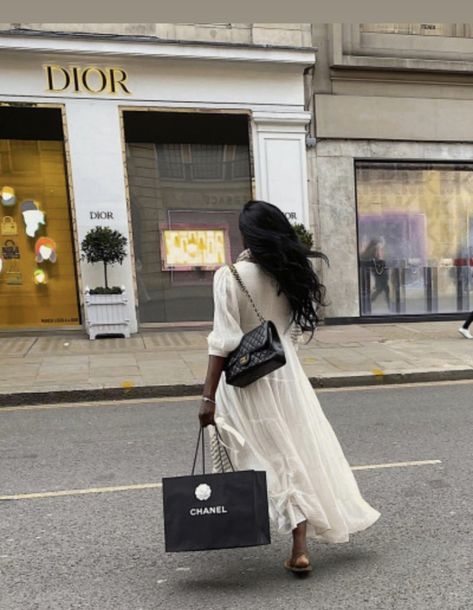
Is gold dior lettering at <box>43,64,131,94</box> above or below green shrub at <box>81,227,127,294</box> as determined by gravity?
above

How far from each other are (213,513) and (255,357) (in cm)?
74

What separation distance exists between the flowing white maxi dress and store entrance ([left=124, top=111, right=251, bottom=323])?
9.22m

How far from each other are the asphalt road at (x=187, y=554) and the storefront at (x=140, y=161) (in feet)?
20.3

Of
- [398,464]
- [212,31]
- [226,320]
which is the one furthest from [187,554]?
[212,31]

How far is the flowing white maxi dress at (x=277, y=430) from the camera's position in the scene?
2840 millimetres

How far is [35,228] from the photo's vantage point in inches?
445

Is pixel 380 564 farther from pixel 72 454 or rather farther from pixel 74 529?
pixel 72 454

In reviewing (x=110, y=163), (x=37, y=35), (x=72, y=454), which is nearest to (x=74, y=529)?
(x=72, y=454)

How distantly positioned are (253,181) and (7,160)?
4975 mm

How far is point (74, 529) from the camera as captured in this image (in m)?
3.53

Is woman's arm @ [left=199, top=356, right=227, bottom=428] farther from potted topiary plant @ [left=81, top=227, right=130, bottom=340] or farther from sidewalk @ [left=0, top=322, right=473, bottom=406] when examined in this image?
potted topiary plant @ [left=81, top=227, right=130, bottom=340]

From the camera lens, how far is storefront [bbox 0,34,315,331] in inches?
434

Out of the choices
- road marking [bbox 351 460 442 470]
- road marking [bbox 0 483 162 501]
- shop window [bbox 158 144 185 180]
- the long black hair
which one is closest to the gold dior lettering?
shop window [bbox 158 144 185 180]

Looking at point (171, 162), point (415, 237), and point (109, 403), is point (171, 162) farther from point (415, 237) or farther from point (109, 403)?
point (109, 403)
